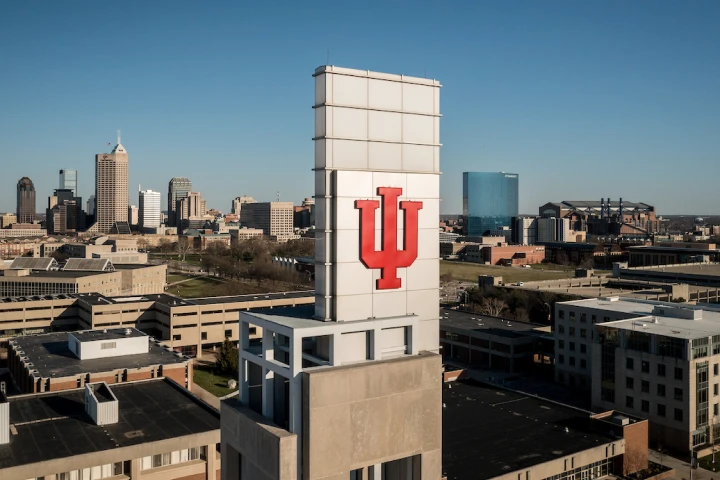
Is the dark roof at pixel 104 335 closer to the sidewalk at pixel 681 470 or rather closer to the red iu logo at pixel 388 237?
the sidewalk at pixel 681 470

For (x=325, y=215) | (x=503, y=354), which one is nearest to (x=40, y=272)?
(x=503, y=354)

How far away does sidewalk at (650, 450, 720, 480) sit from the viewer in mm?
34206

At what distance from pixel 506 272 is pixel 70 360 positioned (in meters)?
101

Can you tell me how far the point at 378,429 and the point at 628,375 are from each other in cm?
3261

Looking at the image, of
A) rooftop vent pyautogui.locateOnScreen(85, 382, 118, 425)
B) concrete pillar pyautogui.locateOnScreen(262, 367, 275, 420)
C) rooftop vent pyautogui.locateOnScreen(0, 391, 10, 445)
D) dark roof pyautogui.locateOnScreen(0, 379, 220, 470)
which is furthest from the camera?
rooftop vent pyautogui.locateOnScreen(85, 382, 118, 425)

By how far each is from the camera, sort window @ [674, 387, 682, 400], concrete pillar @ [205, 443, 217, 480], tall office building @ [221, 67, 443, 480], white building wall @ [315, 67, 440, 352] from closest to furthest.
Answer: tall office building @ [221, 67, 443, 480], white building wall @ [315, 67, 440, 352], concrete pillar @ [205, 443, 217, 480], window @ [674, 387, 682, 400]

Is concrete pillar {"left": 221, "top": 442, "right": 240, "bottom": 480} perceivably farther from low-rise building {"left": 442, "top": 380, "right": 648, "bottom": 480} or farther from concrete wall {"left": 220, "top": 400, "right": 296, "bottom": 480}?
low-rise building {"left": 442, "top": 380, "right": 648, "bottom": 480}

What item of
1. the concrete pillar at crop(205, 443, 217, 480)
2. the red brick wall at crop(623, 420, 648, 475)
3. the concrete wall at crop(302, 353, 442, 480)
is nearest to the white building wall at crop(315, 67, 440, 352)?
the concrete wall at crop(302, 353, 442, 480)

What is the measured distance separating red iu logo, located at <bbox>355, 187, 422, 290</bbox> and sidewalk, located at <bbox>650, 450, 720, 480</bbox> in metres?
27.6

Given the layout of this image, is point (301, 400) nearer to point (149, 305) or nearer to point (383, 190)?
point (383, 190)

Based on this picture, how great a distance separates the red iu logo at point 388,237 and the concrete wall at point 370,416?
1883 millimetres

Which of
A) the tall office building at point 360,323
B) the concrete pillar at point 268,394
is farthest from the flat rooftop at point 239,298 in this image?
the concrete pillar at point 268,394

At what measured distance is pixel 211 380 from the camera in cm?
5341

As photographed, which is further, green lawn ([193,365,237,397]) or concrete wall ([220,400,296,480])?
green lawn ([193,365,237,397])
